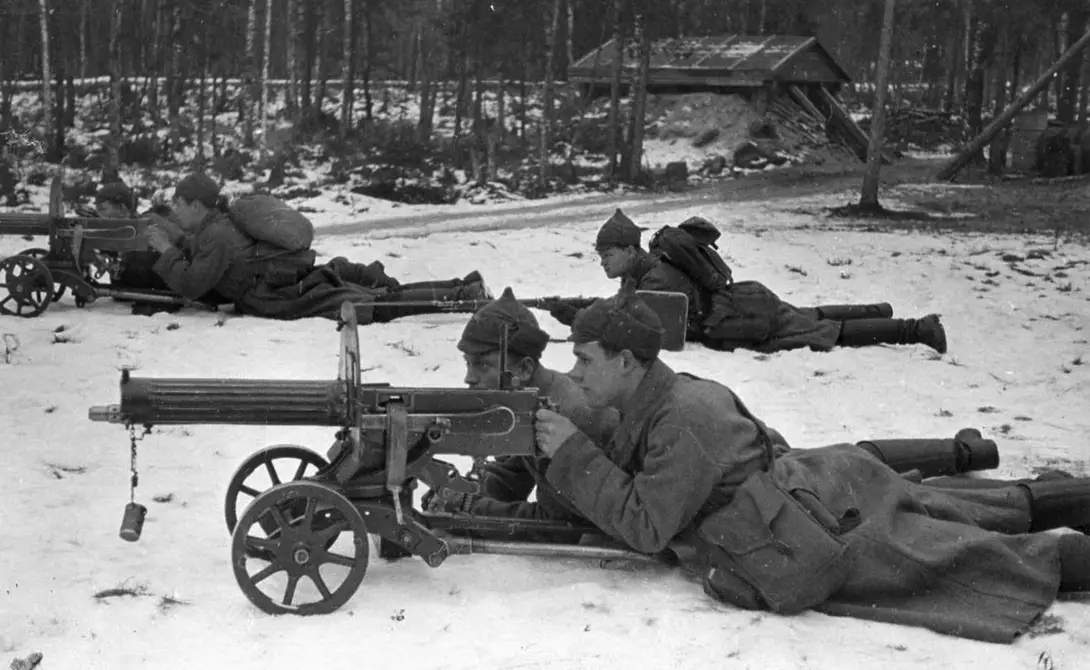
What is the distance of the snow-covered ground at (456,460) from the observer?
4801 millimetres

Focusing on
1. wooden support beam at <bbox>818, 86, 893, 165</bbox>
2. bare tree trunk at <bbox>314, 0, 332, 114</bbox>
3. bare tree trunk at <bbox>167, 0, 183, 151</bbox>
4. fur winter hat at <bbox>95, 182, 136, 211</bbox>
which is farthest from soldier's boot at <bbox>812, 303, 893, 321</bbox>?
wooden support beam at <bbox>818, 86, 893, 165</bbox>

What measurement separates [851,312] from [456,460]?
4.72 m

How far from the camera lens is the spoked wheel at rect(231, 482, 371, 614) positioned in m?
5.02

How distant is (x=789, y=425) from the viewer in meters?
8.37

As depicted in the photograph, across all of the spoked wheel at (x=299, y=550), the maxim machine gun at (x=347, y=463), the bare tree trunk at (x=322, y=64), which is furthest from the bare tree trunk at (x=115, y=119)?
the spoked wheel at (x=299, y=550)

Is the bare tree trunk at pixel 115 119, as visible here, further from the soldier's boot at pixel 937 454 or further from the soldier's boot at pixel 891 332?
the soldier's boot at pixel 937 454

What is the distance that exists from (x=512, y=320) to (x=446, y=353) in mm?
4292

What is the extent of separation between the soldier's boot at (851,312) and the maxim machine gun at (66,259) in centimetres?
528

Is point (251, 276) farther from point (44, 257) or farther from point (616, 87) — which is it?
point (616, 87)

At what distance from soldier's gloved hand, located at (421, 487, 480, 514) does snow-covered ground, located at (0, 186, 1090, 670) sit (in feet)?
0.90

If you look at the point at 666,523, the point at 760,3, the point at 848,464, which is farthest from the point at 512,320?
the point at 760,3

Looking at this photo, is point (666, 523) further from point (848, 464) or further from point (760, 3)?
point (760, 3)

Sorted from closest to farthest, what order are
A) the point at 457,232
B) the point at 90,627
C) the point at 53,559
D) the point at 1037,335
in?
the point at 90,627
the point at 53,559
the point at 1037,335
the point at 457,232

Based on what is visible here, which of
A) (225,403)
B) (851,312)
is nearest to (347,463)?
(225,403)
